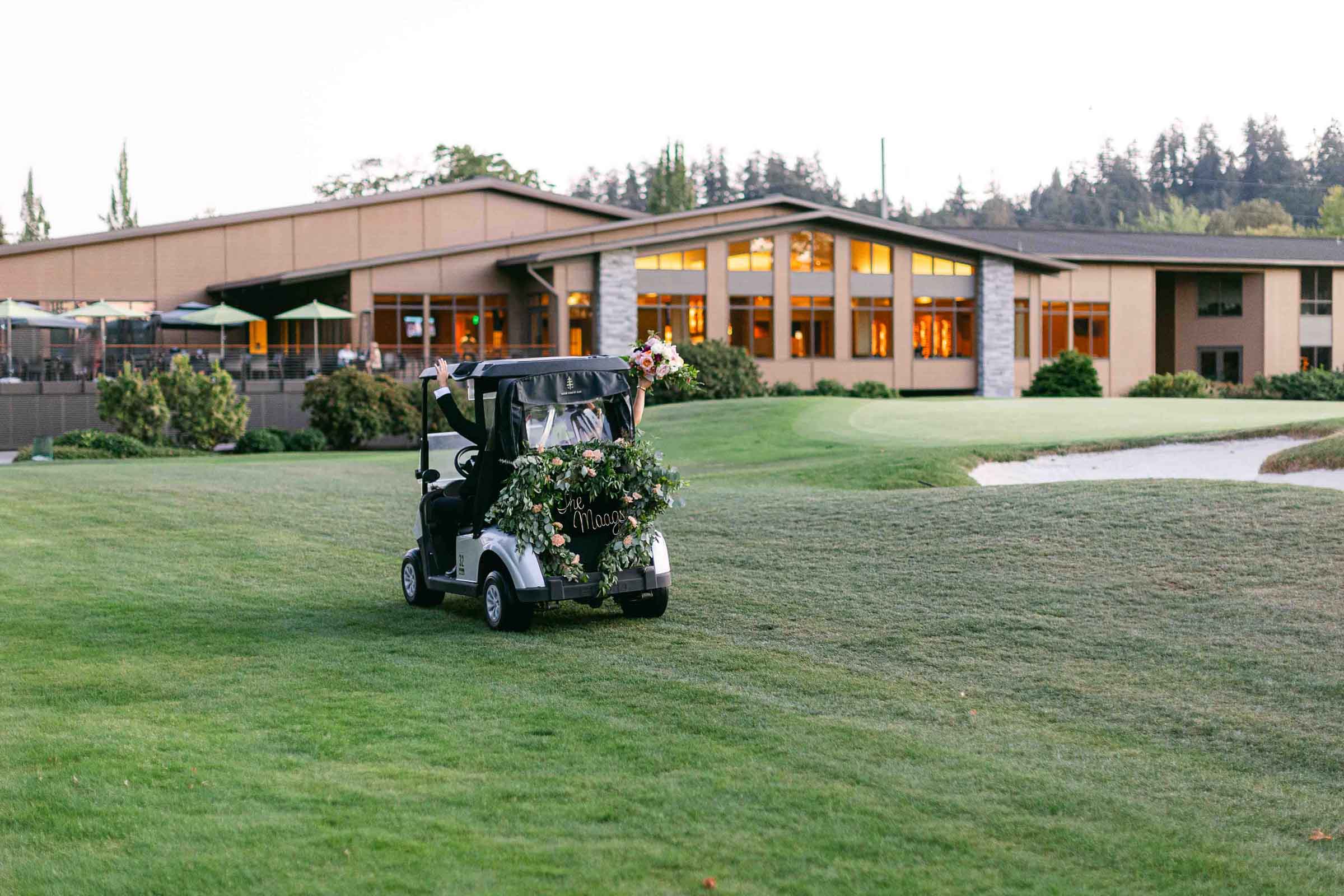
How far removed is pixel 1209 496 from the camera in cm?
1310

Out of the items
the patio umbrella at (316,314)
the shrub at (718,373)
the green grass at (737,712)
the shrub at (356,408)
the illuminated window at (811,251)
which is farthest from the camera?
the illuminated window at (811,251)

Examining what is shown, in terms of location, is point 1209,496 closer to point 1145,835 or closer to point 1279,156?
point 1145,835

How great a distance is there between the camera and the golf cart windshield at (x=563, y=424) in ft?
33.0

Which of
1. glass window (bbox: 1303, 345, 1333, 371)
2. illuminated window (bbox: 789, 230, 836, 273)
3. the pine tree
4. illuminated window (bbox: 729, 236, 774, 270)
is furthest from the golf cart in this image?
the pine tree

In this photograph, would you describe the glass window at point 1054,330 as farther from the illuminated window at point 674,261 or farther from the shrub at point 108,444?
the shrub at point 108,444

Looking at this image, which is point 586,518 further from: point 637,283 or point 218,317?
point 637,283

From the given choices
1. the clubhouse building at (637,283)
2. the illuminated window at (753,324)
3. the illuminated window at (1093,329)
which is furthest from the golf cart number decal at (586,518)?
the illuminated window at (1093,329)

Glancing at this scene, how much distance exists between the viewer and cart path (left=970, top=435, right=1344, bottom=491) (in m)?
18.0

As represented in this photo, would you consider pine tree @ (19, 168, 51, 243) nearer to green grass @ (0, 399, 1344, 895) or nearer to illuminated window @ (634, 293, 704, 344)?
illuminated window @ (634, 293, 704, 344)

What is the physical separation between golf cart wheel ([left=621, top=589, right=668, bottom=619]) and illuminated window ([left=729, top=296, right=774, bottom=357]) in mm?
33794

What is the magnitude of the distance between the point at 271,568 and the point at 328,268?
2948cm

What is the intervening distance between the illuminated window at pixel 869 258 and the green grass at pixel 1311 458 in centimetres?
2950

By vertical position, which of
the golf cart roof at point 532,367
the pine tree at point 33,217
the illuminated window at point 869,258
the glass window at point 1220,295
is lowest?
the golf cart roof at point 532,367

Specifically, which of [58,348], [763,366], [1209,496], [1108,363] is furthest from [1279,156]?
[1209,496]
